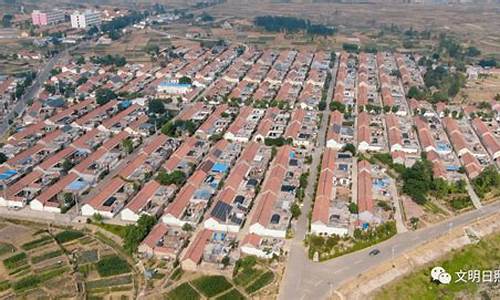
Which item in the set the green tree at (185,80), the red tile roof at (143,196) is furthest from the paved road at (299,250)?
the green tree at (185,80)

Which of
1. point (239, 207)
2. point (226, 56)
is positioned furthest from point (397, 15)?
point (239, 207)

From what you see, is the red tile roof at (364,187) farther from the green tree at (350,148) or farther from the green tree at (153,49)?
the green tree at (153,49)

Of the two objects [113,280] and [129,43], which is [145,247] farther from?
[129,43]

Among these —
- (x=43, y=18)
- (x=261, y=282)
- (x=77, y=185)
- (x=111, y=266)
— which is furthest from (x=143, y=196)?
(x=43, y=18)

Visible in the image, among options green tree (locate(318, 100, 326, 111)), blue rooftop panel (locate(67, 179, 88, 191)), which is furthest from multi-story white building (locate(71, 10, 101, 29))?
blue rooftop panel (locate(67, 179, 88, 191))

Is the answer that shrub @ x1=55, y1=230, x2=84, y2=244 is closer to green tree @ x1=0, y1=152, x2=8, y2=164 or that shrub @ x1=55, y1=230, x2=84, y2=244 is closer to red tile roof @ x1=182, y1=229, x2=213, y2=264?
red tile roof @ x1=182, y1=229, x2=213, y2=264

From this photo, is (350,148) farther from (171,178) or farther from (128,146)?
(128,146)
